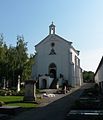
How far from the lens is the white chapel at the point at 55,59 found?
86750 mm

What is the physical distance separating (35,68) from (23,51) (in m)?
29.3


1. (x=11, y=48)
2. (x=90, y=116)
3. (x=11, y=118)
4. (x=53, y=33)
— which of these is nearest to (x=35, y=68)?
(x=53, y=33)

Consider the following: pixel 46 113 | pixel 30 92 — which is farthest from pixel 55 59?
pixel 46 113

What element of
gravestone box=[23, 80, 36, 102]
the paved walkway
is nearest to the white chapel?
gravestone box=[23, 80, 36, 102]

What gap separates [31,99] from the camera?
3547cm

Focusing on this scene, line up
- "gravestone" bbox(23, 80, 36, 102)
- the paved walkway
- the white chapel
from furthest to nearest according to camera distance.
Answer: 1. the white chapel
2. "gravestone" bbox(23, 80, 36, 102)
3. the paved walkway

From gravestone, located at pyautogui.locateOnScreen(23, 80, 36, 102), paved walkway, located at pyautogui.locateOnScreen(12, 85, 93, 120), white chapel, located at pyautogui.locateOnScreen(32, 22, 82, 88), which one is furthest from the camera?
white chapel, located at pyautogui.locateOnScreen(32, 22, 82, 88)

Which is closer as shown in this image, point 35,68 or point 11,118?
point 11,118

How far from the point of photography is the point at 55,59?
292ft

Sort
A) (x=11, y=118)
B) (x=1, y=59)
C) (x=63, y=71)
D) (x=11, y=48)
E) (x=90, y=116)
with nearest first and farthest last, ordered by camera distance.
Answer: (x=90, y=116), (x=11, y=118), (x=1, y=59), (x=11, y=48), (x=63, y=71)

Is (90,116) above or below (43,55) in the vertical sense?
below

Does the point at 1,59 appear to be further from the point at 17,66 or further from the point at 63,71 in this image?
the point at 63,71

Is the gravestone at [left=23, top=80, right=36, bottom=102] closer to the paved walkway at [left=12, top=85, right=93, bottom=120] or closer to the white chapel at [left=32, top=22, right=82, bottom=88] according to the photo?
the paved walkway at [left=12, top=85, right=93, bottom=120]

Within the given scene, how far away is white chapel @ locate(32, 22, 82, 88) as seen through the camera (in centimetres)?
8675
